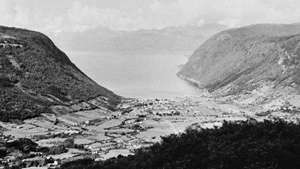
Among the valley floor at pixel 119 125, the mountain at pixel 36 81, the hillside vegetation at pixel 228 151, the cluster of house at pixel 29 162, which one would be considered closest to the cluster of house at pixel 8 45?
the mountain at pixel 36 81

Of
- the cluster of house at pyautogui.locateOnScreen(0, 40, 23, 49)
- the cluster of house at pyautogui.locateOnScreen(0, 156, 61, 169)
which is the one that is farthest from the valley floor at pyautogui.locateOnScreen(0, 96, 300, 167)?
the cluster of house at pyautogui.locateOnScreen(0, 40, 23, 49)

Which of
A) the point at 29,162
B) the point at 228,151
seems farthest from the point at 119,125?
the point at 228,151

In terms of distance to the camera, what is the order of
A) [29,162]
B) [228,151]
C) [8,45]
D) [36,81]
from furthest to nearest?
[8,45] < [36,81] < [29,162] < [228,151]

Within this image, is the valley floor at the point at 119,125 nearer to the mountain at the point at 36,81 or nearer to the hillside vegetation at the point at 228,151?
→ the mountain at the point at 36,81

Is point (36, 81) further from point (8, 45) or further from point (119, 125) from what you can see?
point (119, 125)

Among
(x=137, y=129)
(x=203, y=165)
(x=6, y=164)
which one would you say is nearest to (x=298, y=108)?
(x=137, y=129)

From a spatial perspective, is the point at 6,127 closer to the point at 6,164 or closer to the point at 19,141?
the point at 19,141
